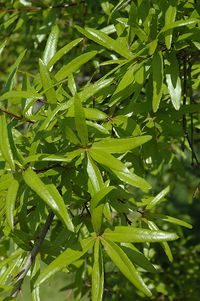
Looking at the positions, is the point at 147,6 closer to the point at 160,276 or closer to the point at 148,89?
the point at 148,89

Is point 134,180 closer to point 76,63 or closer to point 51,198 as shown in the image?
point 51,198

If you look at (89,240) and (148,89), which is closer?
(89,240)

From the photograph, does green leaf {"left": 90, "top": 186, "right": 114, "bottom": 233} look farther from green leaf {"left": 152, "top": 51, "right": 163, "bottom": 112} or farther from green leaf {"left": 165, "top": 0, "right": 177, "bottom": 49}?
green leaf {"left": 165, "top": 0, "right": 177, "bottom": 49}

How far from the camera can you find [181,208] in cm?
561

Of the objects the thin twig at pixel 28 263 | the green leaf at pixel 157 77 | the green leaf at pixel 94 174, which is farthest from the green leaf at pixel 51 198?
the green leaf at pixel 157 77

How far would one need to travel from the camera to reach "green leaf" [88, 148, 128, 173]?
1.17 metres

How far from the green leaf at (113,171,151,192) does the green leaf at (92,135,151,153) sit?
0.06m

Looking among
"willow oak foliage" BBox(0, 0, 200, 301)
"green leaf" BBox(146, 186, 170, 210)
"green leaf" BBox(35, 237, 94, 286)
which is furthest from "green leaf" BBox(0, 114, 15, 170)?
"green leaf" BBox(146, 186, 170, 210)

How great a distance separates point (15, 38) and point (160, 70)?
2.36m

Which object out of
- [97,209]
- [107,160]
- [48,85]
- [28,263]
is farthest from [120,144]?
[28,263]

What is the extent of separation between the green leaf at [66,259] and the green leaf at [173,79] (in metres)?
0.43

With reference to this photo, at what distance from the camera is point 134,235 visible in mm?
1179

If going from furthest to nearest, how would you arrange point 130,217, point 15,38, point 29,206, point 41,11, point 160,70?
point 15,38 → point 41,11 → point 130,217 → point 29,206 → point 160,70

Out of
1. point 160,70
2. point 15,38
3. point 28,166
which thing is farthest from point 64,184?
point 15,38
